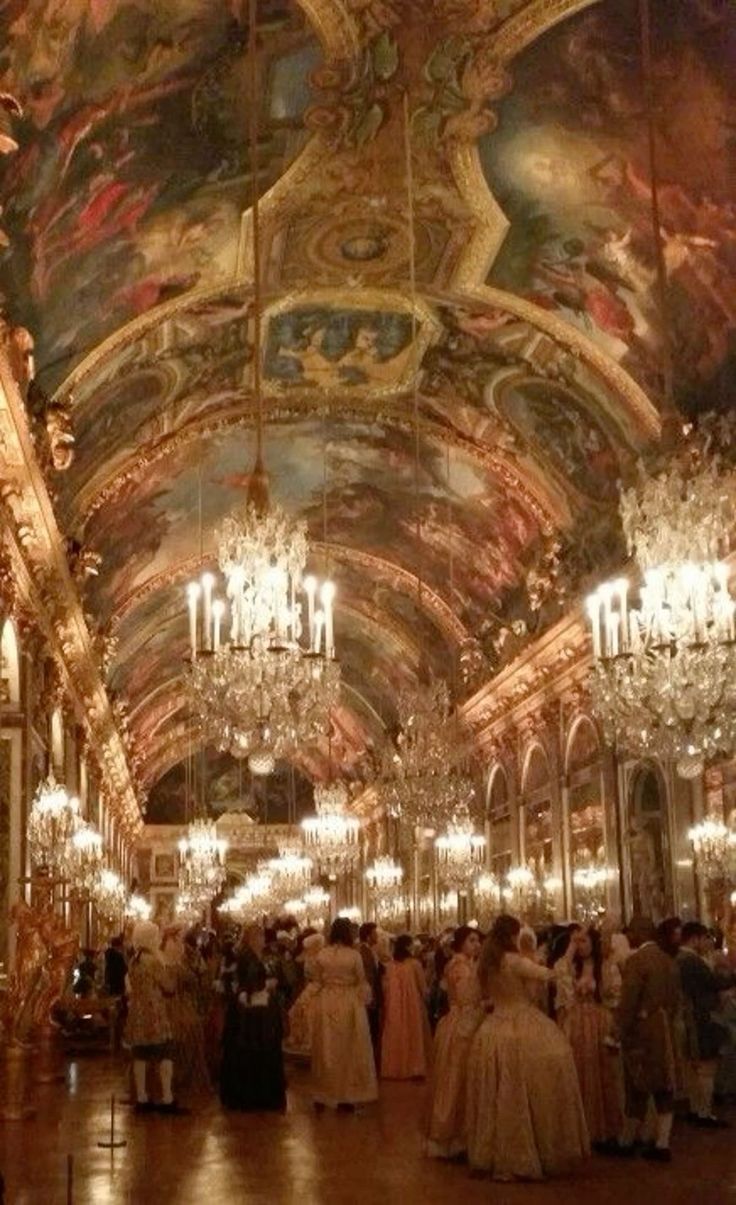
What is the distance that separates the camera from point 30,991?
39.2 ft

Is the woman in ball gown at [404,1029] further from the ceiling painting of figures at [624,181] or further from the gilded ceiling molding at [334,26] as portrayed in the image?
the gilded ceiling molding at [334,26]

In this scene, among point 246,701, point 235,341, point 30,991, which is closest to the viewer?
point 246,701

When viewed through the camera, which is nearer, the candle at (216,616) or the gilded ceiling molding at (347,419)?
the candle at (216,616)

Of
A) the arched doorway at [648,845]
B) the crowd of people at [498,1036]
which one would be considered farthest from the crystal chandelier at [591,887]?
the crowd of people at [498,1036]

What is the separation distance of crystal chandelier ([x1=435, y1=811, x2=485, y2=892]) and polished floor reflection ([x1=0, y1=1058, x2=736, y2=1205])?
1009 cm

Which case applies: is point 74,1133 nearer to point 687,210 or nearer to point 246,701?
point 246,701

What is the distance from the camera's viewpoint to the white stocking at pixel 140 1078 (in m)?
10.8

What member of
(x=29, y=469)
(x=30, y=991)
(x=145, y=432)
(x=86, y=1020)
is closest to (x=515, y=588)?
(x=145, y=432)

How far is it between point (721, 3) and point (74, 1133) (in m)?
9.35

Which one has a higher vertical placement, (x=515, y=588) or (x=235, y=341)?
(x=235, y=341)

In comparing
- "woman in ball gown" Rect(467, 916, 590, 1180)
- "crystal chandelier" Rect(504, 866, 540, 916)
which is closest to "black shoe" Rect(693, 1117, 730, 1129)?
"woman in ball gown" Rect(467, 916, 590, 1180)

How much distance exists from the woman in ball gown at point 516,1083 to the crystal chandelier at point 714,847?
310 inches

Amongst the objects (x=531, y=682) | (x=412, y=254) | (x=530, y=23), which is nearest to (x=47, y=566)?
(x=412, y=254)

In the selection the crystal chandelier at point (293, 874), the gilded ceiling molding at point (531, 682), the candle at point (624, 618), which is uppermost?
the gilded ceiling molding at point (531, 682)
